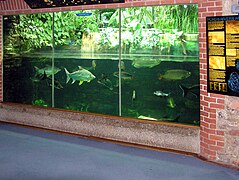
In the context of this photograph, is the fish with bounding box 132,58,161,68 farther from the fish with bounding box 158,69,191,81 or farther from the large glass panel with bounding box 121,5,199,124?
the fish with bounding box 158,69,191,81

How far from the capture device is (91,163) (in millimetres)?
6320

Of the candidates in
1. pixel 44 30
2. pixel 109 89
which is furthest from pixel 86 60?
pixel 44 30

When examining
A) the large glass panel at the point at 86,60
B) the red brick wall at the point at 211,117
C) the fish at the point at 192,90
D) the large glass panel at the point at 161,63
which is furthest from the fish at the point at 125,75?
the red brick wall at the point at 211,117

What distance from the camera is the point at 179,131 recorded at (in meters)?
6.98

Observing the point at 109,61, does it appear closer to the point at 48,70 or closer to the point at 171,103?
the point at 171,103

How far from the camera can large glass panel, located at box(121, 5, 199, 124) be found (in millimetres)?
6977

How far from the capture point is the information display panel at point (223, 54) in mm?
5941

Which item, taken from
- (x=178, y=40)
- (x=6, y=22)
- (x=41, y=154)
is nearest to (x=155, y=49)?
(x=178, y=40)

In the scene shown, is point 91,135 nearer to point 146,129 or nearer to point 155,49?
point 146,129

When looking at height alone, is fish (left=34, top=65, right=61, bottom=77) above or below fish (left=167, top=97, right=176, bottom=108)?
above

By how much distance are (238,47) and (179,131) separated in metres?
1.94

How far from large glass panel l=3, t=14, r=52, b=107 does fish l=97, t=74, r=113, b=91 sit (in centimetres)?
153

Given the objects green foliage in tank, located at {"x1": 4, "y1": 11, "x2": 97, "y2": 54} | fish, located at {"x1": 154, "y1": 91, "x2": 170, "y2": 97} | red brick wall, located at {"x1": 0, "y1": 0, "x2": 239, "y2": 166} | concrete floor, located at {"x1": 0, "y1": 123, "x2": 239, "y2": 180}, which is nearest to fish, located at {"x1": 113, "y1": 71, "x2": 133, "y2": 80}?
fish, located at {"x1": 154, "y1": 91, "x2": 170, "y2": 97}

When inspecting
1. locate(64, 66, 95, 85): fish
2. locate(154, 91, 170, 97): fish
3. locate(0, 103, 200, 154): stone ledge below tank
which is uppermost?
locate(64, 66, 95, 85): fish
